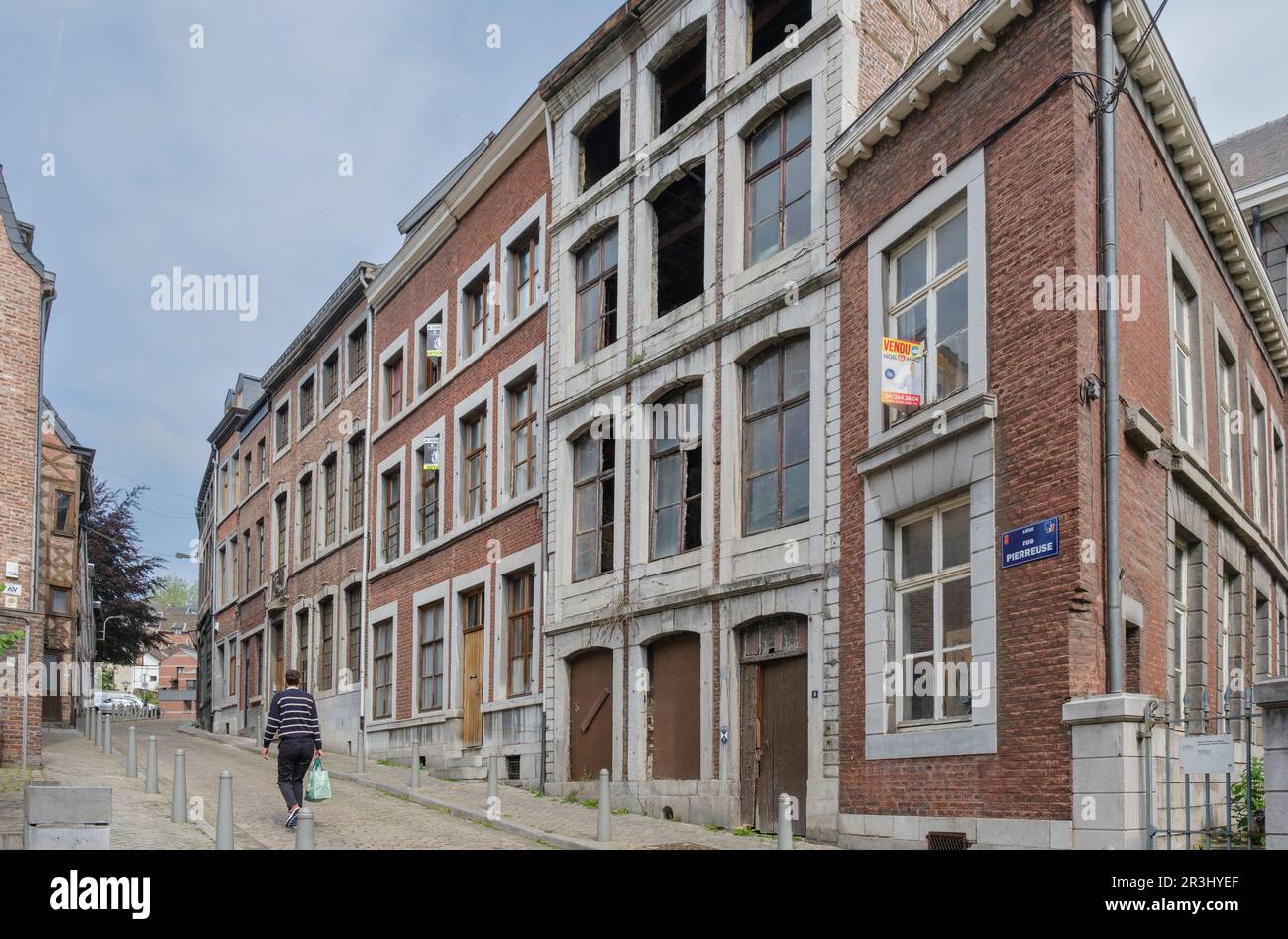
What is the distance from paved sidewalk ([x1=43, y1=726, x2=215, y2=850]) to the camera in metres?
14.3

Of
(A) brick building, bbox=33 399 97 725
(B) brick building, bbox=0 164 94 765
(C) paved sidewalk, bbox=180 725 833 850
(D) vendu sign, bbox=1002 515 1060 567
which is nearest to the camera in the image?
(D) vendu sign, bbox=1002 515 1060 567

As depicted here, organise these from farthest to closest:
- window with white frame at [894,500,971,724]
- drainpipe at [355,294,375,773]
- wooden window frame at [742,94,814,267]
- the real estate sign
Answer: drainpipe at [355,294,375,773] < wooden window frame at [742,94,814,267] < the real estate sign < window with white frame at [894,500,971,724]

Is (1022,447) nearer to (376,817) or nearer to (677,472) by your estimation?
(677,472)

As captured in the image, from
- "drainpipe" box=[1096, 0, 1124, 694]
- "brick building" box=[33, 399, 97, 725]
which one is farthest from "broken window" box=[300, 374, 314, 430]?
"drainpipe" box=[1096, 0, 1124, 694]

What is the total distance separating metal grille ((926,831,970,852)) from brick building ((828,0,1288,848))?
67 mm

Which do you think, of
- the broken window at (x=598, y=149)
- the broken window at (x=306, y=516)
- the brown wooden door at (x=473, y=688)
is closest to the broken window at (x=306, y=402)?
the broken window at (x=306, y=516)

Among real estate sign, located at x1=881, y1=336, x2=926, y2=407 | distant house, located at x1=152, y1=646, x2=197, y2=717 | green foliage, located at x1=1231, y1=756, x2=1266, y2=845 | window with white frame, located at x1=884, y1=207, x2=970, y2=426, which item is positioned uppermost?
window with white frame, located at x1=884, y1=207, x2=970, y2=426

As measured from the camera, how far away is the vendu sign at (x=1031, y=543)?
40.8 feet

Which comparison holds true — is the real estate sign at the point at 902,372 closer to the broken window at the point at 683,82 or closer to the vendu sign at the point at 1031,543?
the vendu sign at the point at 1031,543

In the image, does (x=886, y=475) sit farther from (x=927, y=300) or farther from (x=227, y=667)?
(x=227, y=667)

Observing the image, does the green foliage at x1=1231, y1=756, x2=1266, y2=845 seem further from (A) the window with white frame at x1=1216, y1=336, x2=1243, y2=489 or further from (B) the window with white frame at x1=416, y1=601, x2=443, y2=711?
(B) the window with white frame at x1=416, y1=601, x2=443, y2=711

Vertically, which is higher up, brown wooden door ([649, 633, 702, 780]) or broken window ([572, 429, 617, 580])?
broken window ([572, 429, 617, 580])

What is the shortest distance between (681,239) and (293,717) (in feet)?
30.0

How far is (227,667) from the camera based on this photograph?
43031 mm
